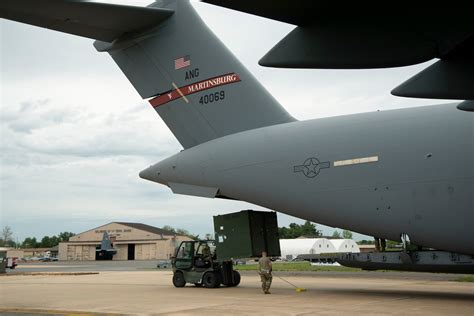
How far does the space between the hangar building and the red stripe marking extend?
56.1 meters

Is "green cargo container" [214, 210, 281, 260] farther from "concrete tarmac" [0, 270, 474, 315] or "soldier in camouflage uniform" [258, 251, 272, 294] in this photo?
"concrete tarmac" [0, 270, 474, 315]

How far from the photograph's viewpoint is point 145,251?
67688 mm

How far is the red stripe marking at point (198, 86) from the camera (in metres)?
11.1

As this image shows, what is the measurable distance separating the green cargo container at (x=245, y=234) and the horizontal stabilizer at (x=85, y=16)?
15.0 ft

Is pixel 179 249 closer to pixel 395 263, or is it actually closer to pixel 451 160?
pixel 395 263

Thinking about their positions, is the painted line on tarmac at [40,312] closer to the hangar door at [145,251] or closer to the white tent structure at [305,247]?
the white tent structure at [305,247]

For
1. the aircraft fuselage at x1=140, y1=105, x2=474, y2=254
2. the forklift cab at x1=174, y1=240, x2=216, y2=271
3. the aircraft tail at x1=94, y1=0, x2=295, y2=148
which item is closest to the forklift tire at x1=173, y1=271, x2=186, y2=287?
the forklift cab at x1=174, y1=240, x2=216, y2=271

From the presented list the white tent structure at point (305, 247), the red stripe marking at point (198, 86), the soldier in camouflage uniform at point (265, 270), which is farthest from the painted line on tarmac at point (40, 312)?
the white tent structure at point (305, 247)

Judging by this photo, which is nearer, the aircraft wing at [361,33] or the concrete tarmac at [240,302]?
the aircraft wing at [361,33]

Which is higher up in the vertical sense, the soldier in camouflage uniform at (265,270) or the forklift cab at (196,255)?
the forklift cab at (196,255)

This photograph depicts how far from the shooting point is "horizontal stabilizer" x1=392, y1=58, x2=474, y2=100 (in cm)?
595

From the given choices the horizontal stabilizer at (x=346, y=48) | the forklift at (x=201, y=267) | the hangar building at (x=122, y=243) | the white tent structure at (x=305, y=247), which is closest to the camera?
the horizontal stabilizer at (x=346, y=48)

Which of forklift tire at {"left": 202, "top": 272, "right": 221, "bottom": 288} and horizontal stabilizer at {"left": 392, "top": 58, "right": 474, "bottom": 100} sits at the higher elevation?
horizontal stabilizer at {"left": 392, "top": 58, "right": 474, "bottom": 100}

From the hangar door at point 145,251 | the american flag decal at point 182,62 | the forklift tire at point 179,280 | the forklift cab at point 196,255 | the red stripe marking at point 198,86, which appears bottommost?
the forklift tire at point 179,280
